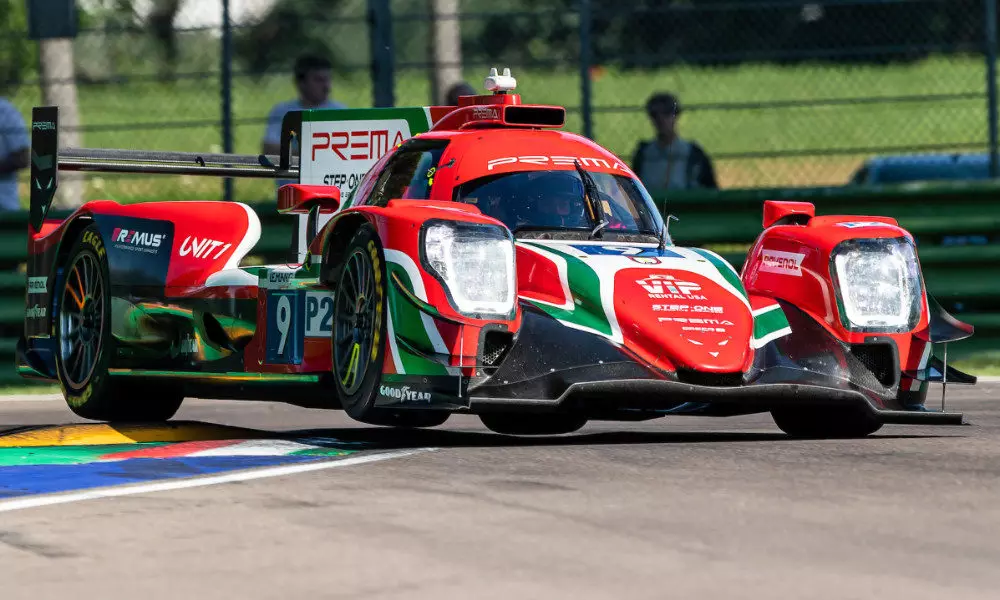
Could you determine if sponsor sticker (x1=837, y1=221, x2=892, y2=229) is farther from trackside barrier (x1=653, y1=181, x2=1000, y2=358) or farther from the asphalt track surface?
trackside barrier (x1=653, y1=181, x2=1000, y2=358)

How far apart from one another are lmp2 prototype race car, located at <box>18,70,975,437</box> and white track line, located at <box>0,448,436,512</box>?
42cm

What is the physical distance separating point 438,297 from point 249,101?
1147 cm

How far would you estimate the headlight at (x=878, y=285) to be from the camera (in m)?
8.35

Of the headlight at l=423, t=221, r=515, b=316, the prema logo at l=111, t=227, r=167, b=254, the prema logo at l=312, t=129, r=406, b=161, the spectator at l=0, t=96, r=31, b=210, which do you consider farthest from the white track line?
the spectator at l=0, t=96, r=31, b=210

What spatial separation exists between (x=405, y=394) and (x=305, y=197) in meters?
1.53

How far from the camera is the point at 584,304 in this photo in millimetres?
7789

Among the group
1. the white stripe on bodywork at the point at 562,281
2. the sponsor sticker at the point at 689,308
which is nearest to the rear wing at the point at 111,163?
the white stripe on bodywork at the point at 562,281

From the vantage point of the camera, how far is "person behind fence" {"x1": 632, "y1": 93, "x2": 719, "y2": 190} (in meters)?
13.2

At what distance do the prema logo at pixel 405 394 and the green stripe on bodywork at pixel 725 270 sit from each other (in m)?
1.37

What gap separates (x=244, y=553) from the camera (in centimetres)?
516

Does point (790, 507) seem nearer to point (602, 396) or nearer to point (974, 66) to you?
point (602, 396)

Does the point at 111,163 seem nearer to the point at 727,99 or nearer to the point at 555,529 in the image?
the point at 727,99

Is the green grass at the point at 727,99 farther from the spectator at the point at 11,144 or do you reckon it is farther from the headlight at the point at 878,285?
the headlight at the point at 878,285

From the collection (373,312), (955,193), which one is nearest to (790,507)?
(373,312)
